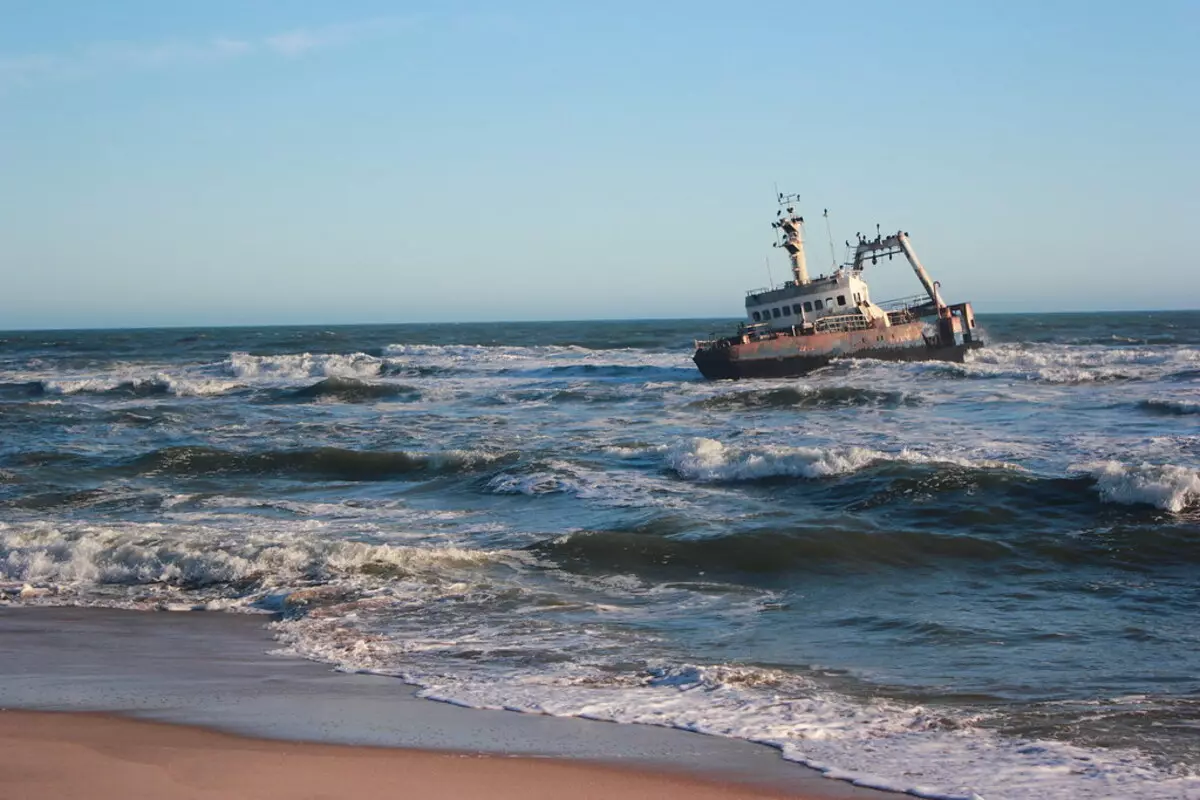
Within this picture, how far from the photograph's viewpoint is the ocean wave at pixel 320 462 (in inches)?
803

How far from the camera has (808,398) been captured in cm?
3156

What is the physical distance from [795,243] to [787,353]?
550cm

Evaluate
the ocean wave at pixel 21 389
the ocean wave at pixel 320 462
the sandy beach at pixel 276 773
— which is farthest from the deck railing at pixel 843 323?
the sandy beach at pixel 276 773

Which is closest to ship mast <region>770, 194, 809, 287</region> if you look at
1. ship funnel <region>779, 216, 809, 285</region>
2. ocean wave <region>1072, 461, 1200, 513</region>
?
ship funnel <region>779, 216, 809, 285</region>

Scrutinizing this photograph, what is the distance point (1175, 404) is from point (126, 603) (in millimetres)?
24188

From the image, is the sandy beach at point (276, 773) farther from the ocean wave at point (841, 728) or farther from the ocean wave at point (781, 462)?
the ocean wave at point (781, 462)

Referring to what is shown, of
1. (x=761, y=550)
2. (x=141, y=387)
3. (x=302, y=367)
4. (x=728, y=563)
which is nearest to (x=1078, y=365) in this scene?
(x=302, y=367)

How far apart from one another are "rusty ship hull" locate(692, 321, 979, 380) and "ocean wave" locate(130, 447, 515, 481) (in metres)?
18.0

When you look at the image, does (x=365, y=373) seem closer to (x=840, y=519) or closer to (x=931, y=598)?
(x=840, y=519)

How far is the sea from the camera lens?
281 inches

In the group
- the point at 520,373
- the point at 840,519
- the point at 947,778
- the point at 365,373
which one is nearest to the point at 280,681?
the point at 947,778

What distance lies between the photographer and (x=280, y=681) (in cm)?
799

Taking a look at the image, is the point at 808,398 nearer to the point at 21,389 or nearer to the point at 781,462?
the point at 781,462

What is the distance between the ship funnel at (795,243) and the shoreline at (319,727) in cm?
3410
